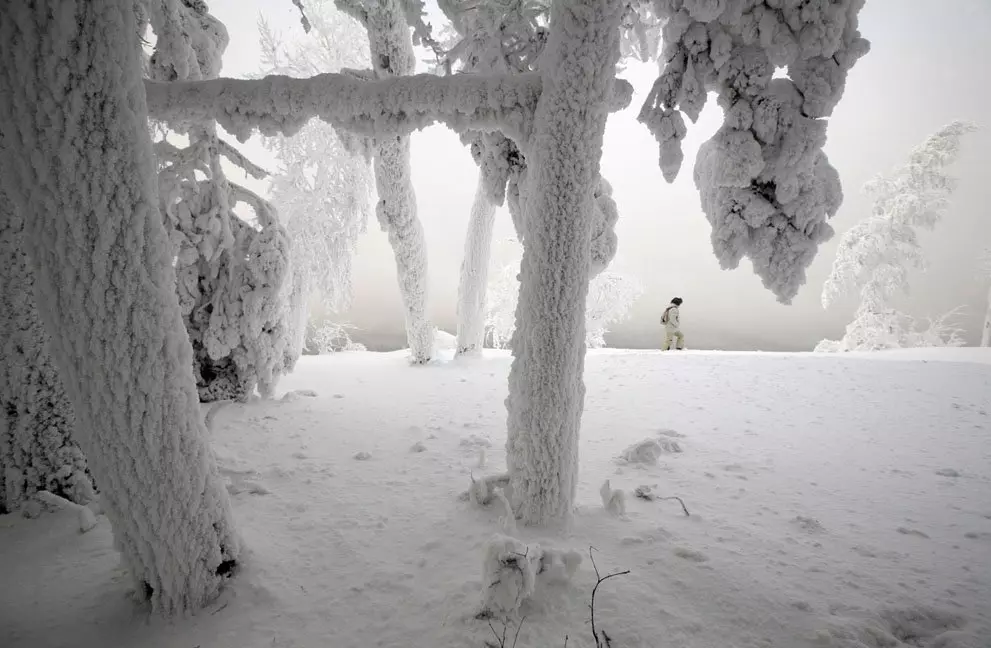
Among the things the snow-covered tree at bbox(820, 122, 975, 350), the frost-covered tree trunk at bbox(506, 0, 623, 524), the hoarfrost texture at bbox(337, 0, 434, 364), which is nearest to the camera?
the frost-covered tree trunk at bbox(506, 0, 623, 524)

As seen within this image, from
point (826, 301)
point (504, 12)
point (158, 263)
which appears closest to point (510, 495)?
point (158, 263)

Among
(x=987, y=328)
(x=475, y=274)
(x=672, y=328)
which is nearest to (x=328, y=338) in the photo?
(x=475, y=274)

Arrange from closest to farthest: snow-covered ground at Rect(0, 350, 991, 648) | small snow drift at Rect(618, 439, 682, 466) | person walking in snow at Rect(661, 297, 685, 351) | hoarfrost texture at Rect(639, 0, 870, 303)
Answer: snow-covered ground at Rect(0, 350, 991, 648) < hoarfrost texture at Rect(639, 0, 870, 303) < small snow drift at Rect(618, 439, 682, 466) < person walking in snow at Rect(661, 297, 685, 351)

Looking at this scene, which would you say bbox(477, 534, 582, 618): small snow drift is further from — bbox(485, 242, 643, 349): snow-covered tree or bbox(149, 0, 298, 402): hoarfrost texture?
bbox(485, 242, 643, 349): snow-covered tree

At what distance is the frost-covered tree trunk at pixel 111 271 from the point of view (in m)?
1.72

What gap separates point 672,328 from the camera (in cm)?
1050

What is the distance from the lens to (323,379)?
7.64 meters

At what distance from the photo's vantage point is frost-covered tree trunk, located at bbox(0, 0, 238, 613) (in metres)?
1.72

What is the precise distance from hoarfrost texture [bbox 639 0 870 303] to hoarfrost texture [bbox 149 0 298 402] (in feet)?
13.3

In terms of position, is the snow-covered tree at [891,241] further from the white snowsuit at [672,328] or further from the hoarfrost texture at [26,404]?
the hoarfrost texture at [26,404]

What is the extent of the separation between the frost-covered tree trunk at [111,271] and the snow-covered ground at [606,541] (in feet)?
1.72

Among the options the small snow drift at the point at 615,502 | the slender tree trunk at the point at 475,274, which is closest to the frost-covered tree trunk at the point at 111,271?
the small snow drift at the point at 615,502

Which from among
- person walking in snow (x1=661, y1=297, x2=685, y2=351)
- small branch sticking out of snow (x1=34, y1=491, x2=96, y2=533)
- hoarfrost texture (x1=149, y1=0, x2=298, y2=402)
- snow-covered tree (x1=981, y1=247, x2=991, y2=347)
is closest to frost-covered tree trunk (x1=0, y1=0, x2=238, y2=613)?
small branch sticking out of snow (x1=34, y1=491, x2=96, y2=533)

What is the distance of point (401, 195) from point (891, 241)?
14369 millimetres
